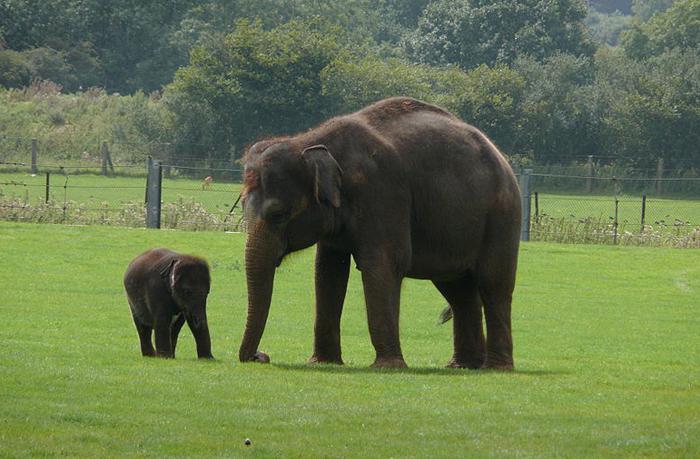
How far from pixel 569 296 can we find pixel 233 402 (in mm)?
15527

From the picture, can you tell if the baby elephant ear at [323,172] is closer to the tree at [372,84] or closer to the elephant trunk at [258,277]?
the elephant trunk at [258,277]

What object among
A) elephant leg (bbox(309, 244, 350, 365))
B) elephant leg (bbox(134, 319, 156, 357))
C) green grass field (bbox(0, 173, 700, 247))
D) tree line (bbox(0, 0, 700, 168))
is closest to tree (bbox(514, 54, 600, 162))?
tree line (bbox(0, 0, 700, 168))

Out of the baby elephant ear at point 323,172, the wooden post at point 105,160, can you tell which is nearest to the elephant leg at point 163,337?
the baby elephant ear at point 323,172

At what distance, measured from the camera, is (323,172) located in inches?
571

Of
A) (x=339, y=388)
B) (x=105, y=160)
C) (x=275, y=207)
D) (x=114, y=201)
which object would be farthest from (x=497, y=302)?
(x=105, y=160)

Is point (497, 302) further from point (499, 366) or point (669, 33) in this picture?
point (669, 33)

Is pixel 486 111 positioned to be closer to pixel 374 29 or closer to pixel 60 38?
pixel 60 38

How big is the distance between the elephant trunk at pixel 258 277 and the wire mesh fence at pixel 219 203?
8.90 meters

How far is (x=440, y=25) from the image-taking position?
318ft

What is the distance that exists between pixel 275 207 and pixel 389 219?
3.65 feet

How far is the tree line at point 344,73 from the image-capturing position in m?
68.9

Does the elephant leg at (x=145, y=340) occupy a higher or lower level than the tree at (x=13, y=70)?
lower

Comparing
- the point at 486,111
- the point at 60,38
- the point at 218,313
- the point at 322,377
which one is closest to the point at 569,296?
the point at 218,313

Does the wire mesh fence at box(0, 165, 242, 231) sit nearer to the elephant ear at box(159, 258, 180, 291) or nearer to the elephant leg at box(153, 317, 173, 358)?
the elephant ear at box(159, 258, 180, 291)
